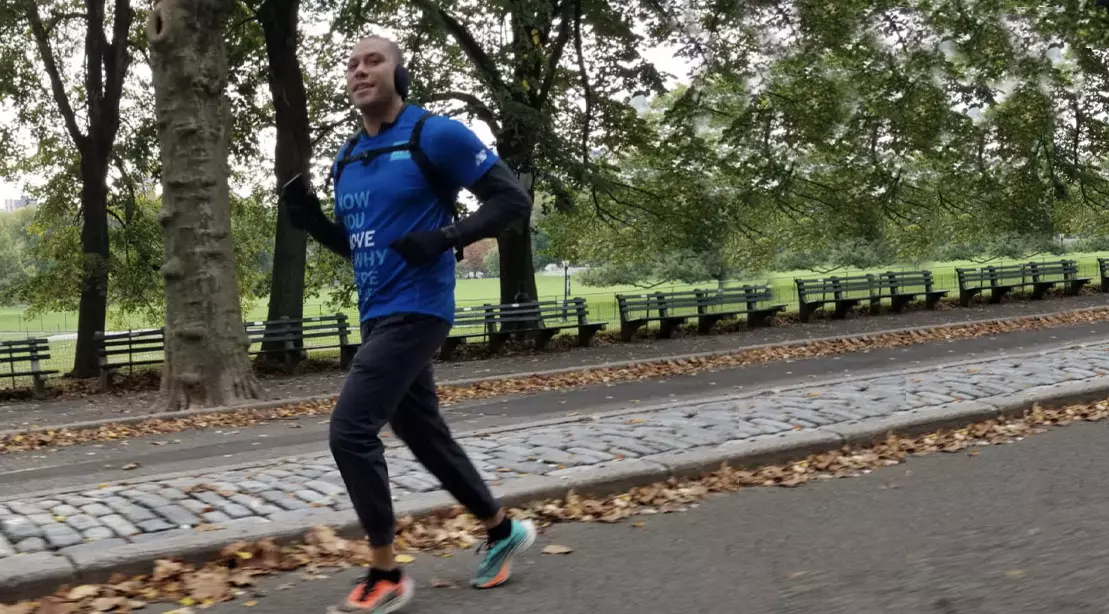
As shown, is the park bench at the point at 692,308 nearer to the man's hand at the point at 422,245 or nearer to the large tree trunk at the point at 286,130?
the large tree trunk at the point at 286,130

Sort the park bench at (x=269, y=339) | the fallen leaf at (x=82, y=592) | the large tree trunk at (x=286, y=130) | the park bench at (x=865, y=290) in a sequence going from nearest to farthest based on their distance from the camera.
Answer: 1. the fallen leaf at (x=82, y=592)
2. the park bench at (x=269, y=339)
3. the large tree trunk at (x=286, y=130)
4. the park bench at (x=865, y=290)

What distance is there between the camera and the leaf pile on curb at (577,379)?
10.6 meters

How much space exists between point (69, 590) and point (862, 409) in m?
5.39

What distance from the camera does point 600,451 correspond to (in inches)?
249

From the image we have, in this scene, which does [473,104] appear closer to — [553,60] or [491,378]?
[553,60]

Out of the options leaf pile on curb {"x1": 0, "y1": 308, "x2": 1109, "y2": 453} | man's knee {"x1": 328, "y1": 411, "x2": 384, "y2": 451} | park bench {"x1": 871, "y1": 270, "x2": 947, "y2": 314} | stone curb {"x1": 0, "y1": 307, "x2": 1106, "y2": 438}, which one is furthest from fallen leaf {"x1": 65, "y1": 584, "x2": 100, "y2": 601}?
park bench {"x1": 871, "y1": 270, "x2": 947, "y2": 314}

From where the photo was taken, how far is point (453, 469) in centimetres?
398

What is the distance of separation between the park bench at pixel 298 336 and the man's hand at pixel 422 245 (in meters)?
13.9

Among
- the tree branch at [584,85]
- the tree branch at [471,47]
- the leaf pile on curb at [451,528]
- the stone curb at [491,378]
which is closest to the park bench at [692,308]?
the tree branch at [584,85]

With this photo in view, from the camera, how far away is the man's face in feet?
12.2

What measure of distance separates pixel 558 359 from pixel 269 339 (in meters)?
4.61

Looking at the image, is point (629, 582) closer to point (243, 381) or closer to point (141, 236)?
point (243, 381)

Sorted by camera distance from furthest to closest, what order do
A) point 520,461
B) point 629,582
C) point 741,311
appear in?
point 741,311, point 520,461, point 629,582

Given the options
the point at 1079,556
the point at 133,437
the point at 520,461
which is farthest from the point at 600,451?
the point at 133,437
